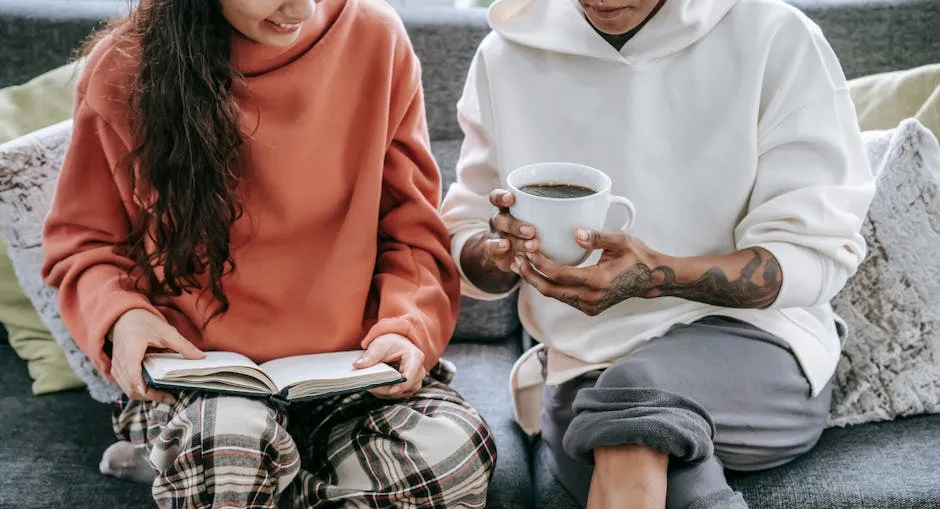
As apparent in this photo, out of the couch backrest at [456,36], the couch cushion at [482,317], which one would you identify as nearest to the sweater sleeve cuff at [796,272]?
the couch cushion at [482,317]

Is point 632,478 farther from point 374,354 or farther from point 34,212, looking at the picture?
point 34,212

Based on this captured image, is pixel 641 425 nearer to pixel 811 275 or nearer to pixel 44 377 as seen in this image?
pixel 811 275

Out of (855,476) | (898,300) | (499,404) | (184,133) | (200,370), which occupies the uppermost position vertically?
(184,133)

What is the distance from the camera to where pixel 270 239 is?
5.18ft

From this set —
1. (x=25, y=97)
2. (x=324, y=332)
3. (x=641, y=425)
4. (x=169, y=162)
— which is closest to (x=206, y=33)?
(x=169, y=162)

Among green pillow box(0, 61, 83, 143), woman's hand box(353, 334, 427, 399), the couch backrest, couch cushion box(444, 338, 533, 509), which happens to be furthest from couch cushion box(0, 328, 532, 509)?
the couch backrest

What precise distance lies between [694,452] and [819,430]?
15.4 inches

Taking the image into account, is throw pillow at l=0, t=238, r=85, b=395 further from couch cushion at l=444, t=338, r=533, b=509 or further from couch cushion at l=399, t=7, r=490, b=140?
couch cushion at l=399, t=7, r=490, b=140

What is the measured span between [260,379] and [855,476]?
875 mm

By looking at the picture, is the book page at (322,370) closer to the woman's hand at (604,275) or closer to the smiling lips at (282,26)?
the woman's hand at (604,275)

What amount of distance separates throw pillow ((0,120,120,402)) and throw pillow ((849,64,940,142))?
1.45 m

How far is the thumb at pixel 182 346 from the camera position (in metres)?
1.46

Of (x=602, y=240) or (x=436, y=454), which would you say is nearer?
(x=602, y=240)

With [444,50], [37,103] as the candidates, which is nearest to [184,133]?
[37,103]
